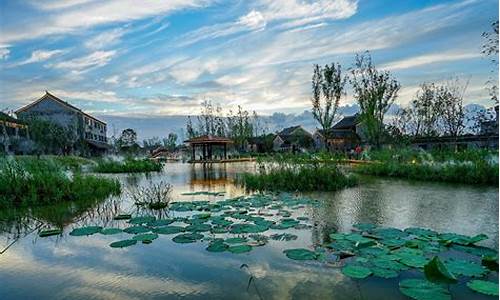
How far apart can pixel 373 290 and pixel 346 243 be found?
98 centimetres

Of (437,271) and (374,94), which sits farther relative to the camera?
(374,94)

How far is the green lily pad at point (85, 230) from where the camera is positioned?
4.36m

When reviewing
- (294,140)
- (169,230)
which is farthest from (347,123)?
(169,230)

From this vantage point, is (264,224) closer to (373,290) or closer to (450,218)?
(373,290)

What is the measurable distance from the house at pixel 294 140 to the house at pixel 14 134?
78.0 feet

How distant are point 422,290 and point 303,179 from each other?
19.2 feet

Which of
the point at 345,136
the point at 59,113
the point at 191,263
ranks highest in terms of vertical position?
the point at 59,113

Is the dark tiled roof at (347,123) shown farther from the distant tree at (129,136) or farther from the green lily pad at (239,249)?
the green lily pad at (239,249)

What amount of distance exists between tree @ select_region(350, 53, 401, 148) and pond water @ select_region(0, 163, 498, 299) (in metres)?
16.3

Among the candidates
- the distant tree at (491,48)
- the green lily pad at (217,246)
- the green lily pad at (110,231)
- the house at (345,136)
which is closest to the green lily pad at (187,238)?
the green lily pad at (217,246)

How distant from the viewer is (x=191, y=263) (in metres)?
3.29

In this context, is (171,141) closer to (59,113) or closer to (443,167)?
(59,113)

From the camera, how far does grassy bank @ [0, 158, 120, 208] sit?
6.61 m

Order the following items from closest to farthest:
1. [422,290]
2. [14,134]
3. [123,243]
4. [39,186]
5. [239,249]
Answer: [422,290] → [239,249] → [123,243] → [39,186] → [14,134]
